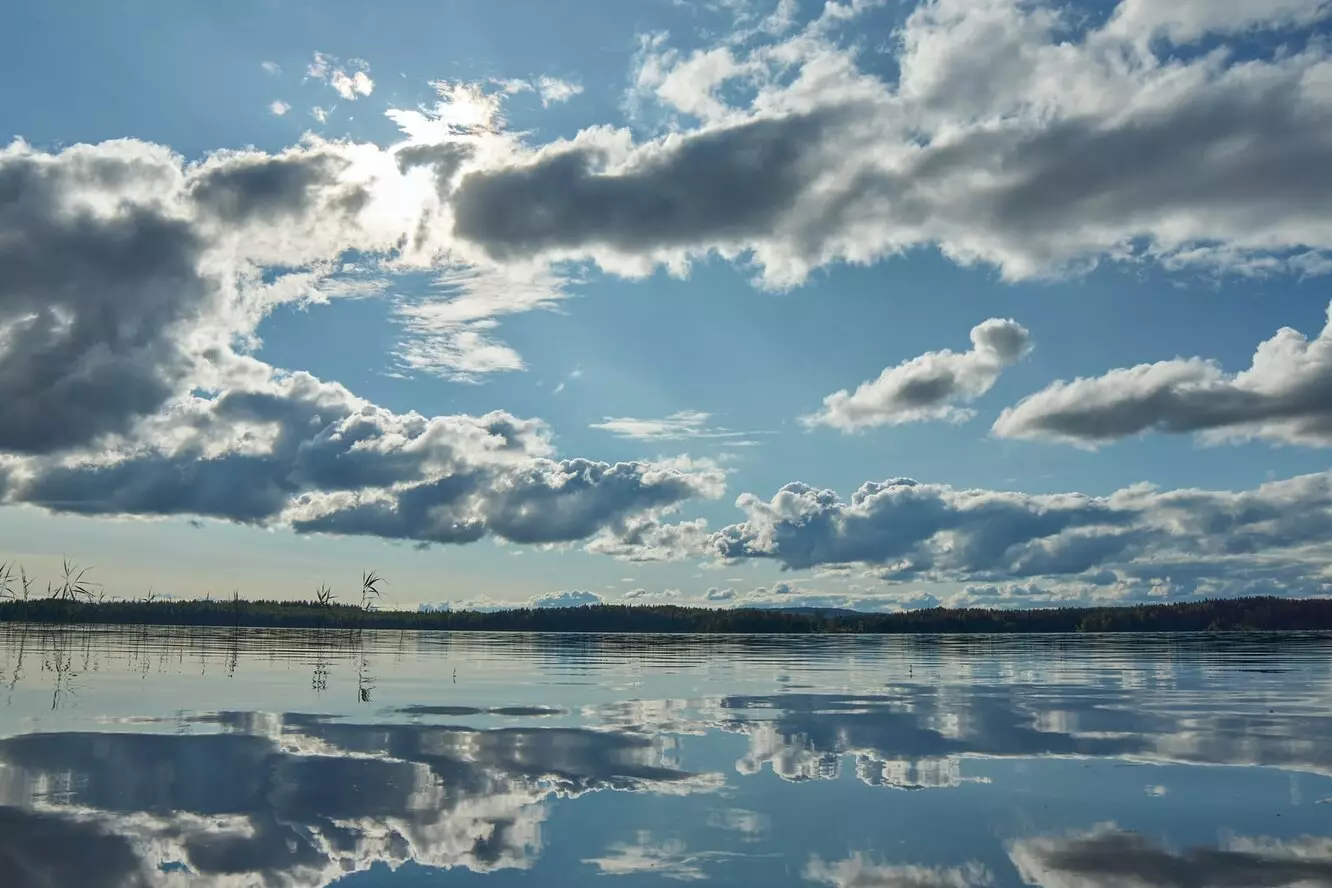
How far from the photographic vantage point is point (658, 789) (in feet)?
76.7

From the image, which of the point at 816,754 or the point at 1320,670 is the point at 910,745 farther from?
the point at 1320,670

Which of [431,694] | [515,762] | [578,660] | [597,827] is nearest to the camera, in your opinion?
[597,827]

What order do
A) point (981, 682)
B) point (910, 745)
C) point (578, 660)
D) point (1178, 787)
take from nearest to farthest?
point (1178, 787) < point (910, 745) < point (981, 682) < point (578, 660)

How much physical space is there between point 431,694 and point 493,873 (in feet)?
107

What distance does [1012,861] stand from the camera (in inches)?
691

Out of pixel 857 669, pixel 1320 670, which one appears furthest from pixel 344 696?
pixel 1320 670

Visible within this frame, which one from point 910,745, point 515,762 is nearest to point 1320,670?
point 910,745

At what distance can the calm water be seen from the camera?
1709 cm

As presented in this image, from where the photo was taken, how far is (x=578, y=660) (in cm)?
8594

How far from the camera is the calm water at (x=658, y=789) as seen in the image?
56.1 ft

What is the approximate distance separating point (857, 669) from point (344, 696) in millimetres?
39098

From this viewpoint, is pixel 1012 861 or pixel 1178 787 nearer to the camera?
pixel 1012 861

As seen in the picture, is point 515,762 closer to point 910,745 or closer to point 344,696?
point 910,745

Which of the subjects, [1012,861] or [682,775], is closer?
[1012,861]
